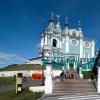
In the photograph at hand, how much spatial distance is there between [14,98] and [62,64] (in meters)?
31.5

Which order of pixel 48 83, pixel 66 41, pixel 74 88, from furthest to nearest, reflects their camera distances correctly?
pixel 66 41
pixel 74 88
pixel 48 83

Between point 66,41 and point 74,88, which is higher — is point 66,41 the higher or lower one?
the higher one

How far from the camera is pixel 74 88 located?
24.2 metres

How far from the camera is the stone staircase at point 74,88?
23.2 metres

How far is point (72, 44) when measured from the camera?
4031 inches

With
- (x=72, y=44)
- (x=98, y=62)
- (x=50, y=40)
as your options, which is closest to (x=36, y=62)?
(x=50, y=40)

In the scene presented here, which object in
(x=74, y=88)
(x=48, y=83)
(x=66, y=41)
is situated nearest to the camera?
(x=48, y=83)

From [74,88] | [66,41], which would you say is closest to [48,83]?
[74,88]

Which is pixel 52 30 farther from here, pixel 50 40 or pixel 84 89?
pixel 84 89

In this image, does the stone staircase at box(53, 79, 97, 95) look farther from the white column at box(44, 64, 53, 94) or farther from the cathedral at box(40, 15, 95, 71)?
the cathedral at box(40, 15, 95, 71)

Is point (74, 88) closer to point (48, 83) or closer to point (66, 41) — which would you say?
point (48, 83)

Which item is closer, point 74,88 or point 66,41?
point 74,88

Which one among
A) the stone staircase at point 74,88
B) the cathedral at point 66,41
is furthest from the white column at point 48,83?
the cathedral at point 66,41

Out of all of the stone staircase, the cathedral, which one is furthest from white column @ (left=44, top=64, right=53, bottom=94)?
the cathedral
